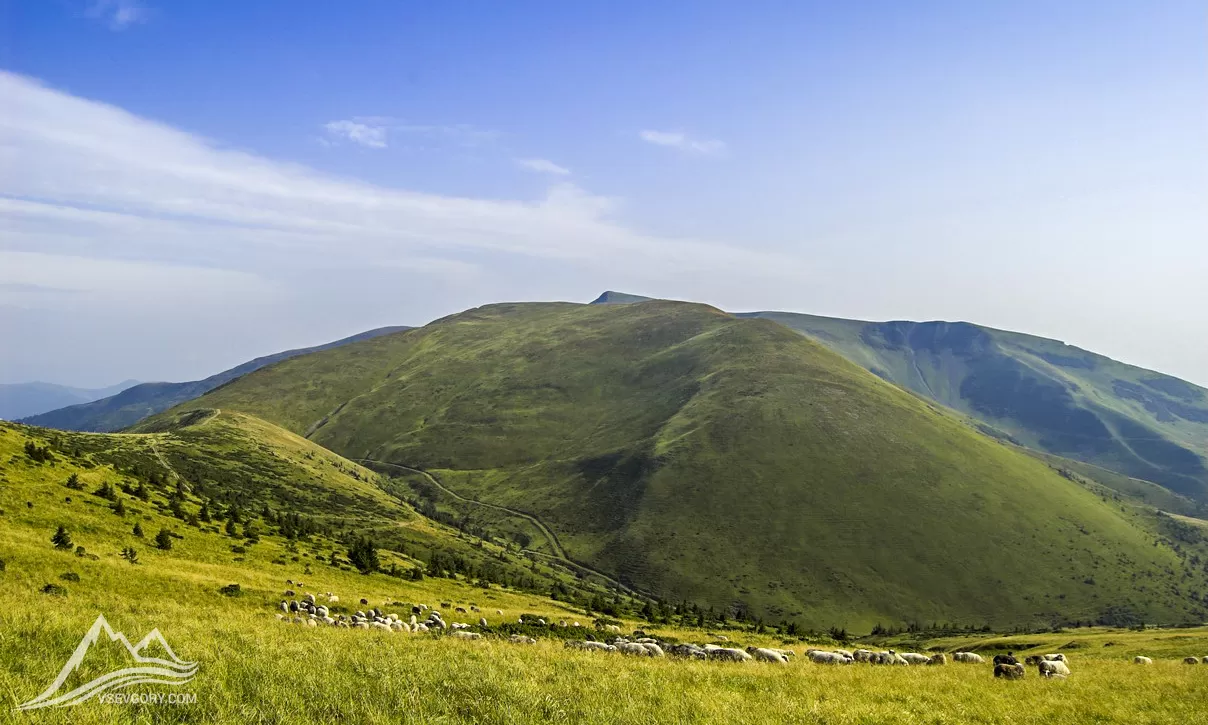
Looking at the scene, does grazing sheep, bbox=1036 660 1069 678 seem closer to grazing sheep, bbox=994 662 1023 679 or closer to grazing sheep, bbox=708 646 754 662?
grazing sheep, bbox=994 662 1023 679

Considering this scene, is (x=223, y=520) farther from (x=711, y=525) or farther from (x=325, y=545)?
(x=711, y=525)

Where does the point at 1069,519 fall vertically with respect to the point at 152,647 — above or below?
below

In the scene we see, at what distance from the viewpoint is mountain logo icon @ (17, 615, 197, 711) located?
10.1 meters

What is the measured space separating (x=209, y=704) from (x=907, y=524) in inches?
7986

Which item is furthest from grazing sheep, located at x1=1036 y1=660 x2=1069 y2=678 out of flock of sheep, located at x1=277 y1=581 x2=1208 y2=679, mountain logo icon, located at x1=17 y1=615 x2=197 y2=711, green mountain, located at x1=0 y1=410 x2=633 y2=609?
green mountain, located at x1=0 y1=410 x2=633 y2=609

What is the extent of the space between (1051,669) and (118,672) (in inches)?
1237

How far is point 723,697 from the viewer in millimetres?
14156

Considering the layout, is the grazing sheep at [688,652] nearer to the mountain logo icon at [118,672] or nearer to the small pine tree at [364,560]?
the mountain logo icon at [118,672]

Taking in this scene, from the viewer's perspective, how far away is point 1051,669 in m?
25.5

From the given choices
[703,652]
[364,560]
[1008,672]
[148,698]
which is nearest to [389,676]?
[148,698]

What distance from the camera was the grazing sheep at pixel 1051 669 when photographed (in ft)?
81.6

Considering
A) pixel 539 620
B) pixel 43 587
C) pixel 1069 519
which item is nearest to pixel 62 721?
pixel 43 587

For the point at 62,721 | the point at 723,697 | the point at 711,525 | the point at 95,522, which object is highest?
the point at 62,721

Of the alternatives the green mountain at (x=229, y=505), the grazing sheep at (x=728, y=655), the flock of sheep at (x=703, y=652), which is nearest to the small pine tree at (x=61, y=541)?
the green mountain at (x=229, y=505)
